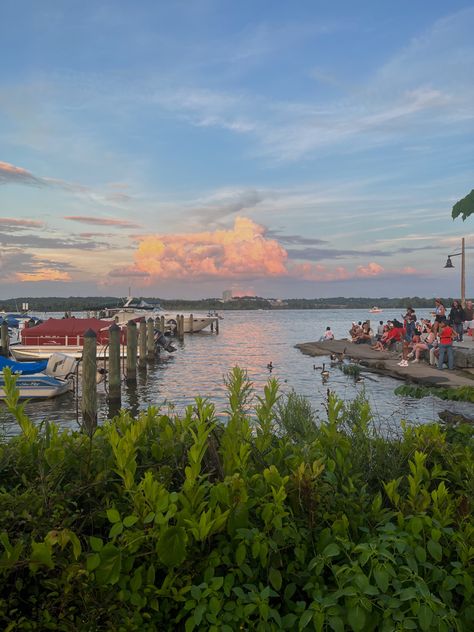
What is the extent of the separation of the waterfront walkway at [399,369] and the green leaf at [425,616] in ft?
60.2

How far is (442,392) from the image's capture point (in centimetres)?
1791

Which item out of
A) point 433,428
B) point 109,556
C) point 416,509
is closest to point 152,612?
point 109,556

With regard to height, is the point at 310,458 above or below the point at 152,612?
above

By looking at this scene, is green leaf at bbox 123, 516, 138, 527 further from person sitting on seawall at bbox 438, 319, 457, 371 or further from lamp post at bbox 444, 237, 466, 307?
lamp post at bbox 444, 237, 466, 307

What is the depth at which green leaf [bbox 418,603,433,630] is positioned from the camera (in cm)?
253

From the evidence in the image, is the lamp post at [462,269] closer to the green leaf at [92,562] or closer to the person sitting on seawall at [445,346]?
the person sitting on seawall at [445,346]

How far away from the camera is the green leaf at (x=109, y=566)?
264 cm

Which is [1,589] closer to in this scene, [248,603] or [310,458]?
[248,603]

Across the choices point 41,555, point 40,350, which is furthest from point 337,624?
point 40,350

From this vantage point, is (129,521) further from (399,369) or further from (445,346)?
(399,369)

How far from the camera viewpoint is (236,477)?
2.99 meters

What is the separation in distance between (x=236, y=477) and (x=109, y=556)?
74cm

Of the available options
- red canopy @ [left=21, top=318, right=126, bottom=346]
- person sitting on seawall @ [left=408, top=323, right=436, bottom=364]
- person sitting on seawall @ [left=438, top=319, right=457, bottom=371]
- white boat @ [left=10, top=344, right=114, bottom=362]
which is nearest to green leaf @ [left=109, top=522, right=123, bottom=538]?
person sitting on seawall @ [left=438, top=319, right=457, bottom=371]

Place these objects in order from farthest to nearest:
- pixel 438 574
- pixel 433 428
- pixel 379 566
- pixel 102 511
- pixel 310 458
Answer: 1. pixel 433 428
2. pixel 310 458
3. pixel 102 511
4. pixel 438 574
5. pixel 379 566
